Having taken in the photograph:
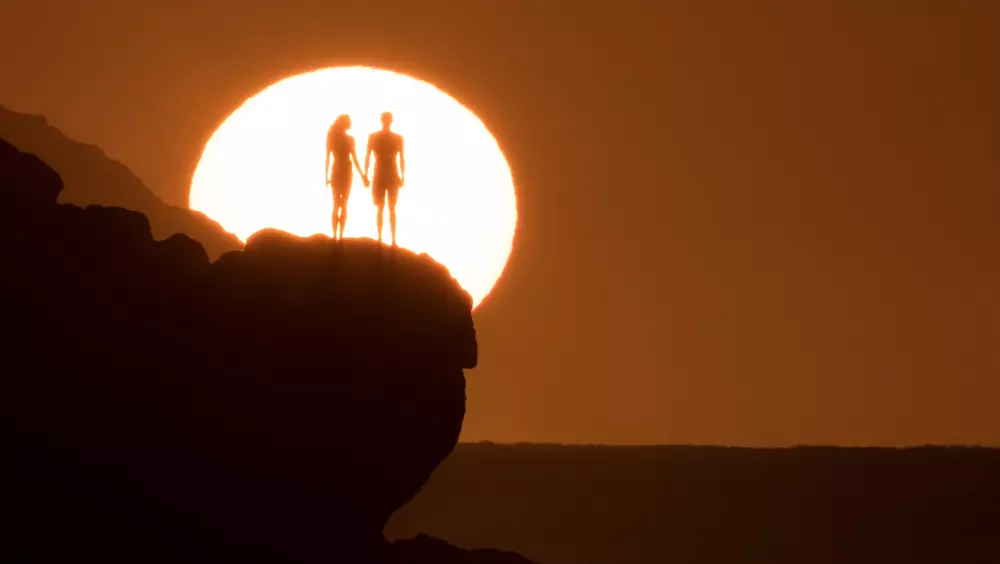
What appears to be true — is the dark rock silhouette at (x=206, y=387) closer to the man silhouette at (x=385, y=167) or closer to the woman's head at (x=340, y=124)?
→ the man silhouette at (x=385, y=167)

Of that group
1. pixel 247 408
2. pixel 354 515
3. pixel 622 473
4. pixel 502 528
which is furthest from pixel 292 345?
pixel 622 473

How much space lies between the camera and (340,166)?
24938mm

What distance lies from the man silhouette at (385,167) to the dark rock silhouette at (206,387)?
77cm

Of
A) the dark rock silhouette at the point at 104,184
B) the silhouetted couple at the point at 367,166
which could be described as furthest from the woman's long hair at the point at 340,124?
the dark rock silhouette at the point at 104,184

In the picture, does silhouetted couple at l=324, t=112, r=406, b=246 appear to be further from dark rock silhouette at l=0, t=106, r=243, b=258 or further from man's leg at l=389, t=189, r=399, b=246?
dark rock silhouette at l=0, t=106, r=243, b=258

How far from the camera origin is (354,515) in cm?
2488

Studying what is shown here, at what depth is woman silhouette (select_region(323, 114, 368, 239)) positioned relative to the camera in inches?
977

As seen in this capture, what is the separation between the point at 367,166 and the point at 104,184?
414 ft

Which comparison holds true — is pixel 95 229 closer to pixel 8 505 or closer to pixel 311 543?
pixel 8 505

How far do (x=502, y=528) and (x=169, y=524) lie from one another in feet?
289

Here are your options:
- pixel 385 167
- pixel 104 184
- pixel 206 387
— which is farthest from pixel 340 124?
pixel 104 184

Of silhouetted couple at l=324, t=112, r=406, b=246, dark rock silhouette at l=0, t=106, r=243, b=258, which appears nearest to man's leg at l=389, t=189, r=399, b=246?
silhouetted couple at l=324, t=112, r=406, b=246

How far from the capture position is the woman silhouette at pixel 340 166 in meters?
24.8

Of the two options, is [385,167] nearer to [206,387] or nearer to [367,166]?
[367,166]
